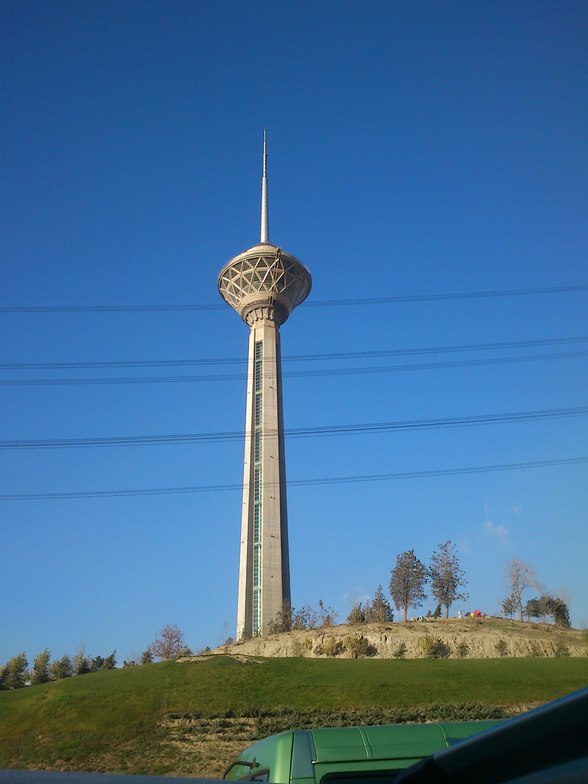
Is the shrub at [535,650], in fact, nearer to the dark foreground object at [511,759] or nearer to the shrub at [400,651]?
the shrub at [400,651]

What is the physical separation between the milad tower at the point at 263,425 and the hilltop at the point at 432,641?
9333 mm

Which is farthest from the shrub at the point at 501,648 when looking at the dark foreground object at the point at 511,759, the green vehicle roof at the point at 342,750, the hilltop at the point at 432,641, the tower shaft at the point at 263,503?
the dark foreground object at the point at 511,759

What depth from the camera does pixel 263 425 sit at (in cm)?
5872

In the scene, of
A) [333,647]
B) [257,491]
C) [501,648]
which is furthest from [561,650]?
[257,491]

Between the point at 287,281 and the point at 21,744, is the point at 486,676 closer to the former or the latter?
the point at 21,744

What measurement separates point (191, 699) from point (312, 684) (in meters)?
5.06

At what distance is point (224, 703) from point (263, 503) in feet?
102

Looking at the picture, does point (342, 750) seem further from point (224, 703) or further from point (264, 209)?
point (264, 209)

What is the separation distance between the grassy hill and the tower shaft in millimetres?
20020

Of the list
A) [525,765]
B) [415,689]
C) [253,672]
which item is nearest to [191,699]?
[253,672]

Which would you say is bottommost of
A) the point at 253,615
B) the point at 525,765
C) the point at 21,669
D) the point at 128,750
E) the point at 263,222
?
the point at 525,765

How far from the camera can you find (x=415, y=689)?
2567 centimetres

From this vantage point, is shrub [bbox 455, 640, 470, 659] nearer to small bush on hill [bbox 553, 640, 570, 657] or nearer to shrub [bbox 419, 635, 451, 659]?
shrub [bbox 419, 635, 451, 659]

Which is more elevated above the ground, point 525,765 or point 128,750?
point 128,750
